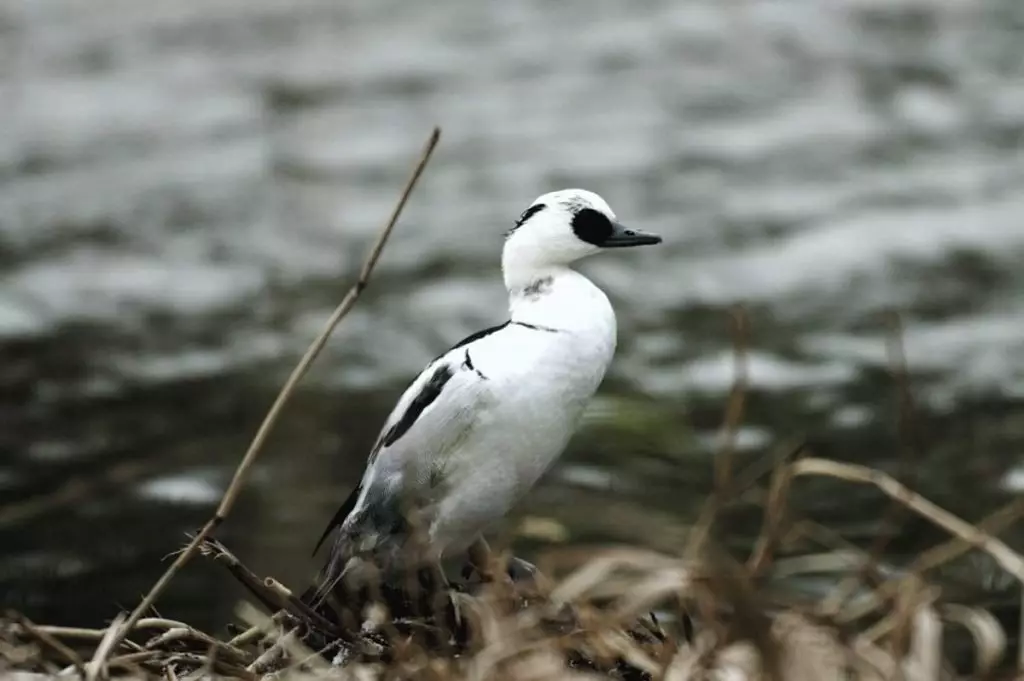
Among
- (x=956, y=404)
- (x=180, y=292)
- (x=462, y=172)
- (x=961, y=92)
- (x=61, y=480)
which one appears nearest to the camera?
(x=61, y=480)

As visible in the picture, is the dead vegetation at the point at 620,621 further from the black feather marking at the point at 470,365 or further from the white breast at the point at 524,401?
the black feather marking at the point at 470,365

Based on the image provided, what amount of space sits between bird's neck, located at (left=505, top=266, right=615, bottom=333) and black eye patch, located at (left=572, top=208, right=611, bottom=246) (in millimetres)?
84

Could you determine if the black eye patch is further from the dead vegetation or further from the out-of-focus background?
the out-of-focus background

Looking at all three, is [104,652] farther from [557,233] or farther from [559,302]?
[557,233]

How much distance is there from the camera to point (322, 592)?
153 inches

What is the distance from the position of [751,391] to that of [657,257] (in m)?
3.49

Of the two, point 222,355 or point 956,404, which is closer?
point 956,404

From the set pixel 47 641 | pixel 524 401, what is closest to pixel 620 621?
pixel 524 401

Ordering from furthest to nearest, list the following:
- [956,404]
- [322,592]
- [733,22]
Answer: [733,22], [956,404], [322,592]

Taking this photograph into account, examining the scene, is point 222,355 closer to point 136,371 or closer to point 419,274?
point 136,371

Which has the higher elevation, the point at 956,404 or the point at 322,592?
the point at 322,592

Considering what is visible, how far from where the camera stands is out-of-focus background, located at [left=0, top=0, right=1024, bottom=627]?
8.67 meters

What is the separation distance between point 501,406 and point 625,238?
0.53 m

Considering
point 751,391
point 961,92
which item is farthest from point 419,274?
point 961,92
